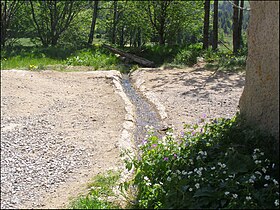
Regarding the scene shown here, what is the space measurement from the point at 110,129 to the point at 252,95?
7.92 feet

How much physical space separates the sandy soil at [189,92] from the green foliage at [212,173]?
2.11m

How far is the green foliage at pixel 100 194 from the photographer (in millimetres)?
4031

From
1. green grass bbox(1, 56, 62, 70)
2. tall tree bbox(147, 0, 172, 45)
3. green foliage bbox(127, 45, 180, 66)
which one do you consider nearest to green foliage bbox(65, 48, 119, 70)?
green grass bbox(1, 56, 62, 70)

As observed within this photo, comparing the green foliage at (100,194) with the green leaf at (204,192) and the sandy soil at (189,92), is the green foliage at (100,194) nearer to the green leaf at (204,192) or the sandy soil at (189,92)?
the green leaf at (204,192)

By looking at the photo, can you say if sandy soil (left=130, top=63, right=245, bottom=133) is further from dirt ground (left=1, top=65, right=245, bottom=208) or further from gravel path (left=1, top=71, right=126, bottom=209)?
gravel path (left=1, top=71, right=126, bottom=209)

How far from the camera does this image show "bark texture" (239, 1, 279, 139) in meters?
4.80

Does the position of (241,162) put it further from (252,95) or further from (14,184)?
(14,184)

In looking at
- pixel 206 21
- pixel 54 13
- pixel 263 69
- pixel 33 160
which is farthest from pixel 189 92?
pixel 54 13

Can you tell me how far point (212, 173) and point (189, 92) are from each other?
569 cm

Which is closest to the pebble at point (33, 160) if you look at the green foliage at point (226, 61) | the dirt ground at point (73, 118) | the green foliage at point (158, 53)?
the dirt ground at point (73, 118)

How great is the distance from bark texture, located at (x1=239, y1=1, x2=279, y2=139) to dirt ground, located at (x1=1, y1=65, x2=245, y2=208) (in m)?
1.93

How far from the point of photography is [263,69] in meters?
5.02

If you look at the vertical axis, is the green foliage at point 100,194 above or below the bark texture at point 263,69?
below

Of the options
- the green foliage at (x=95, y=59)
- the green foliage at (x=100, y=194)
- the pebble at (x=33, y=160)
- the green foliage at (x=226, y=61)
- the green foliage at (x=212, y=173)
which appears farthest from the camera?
the green foliage at (x=95, y=59)
